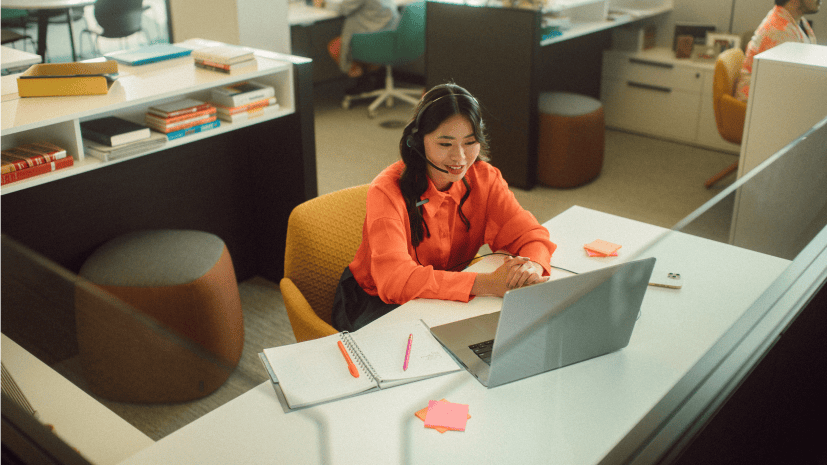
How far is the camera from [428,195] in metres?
1.79

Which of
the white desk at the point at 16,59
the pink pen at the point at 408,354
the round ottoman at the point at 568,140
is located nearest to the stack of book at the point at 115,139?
the white desk at the point at 16,59

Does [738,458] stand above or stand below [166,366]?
above

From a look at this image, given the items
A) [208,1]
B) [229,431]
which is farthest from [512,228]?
[208,1]

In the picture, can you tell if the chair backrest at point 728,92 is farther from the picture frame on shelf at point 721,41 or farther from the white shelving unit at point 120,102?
the white shelving unit at point 120,102

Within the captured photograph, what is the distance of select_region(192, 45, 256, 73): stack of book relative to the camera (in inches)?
99.7

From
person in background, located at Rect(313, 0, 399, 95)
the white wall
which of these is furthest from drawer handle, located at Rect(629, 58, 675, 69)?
the white wall

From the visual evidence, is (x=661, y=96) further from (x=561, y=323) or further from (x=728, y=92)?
(x=561, y=323)

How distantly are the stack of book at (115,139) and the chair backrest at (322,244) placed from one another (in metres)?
0.74

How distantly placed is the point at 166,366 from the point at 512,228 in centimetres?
114

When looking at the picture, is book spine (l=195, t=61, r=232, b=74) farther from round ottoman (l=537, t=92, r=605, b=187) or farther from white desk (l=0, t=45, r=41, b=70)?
round ottoman (l=537, t=92, r=605, b=187)

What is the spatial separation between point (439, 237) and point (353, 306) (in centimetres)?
29

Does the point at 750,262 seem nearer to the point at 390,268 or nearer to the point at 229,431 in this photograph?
the point at 390,268

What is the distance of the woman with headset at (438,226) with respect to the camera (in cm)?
160

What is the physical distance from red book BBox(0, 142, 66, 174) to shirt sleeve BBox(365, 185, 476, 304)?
3.36 feet
